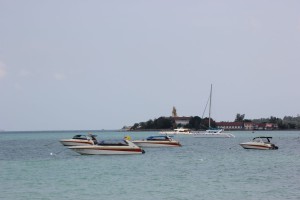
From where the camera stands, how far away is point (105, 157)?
61.2 meters

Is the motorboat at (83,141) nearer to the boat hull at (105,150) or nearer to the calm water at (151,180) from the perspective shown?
the boat hull at (105,150)

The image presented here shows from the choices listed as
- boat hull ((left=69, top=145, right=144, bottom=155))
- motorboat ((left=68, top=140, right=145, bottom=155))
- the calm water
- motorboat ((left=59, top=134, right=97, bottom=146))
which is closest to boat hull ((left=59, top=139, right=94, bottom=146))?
motorboat ((left=59, top=134, right=97, bottom=146))

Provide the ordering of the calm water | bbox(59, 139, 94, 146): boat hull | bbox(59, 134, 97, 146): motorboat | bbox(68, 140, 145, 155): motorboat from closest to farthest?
1. the calm water
2. bbox(68, 140, 145, 155): motorboat
3. bbox(59, 139, 94, 146): boat hull
4. bbox(59, 134, 97, 146): motorboat

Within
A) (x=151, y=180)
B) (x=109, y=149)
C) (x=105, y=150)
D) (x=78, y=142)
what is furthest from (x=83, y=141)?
(x=151, y=180)

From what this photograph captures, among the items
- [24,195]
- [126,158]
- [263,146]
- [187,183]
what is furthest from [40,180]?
[263,146]

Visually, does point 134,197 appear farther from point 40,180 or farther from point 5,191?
point 40,180

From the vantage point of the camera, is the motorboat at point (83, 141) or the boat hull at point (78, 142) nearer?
the boat hull at point (78, 142)

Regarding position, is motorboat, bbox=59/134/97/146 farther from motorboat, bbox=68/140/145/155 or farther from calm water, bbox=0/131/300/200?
calm water, bbox=0/131/300/200

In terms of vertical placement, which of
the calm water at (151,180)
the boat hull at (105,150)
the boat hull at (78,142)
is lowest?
the calm water at (151,180)

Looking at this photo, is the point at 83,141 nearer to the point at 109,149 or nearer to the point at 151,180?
the point at 109,149

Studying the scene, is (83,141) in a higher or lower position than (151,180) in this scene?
higher

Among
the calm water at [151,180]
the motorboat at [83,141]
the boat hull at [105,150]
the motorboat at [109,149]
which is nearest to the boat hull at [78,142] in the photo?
the motorboat at [83,141]

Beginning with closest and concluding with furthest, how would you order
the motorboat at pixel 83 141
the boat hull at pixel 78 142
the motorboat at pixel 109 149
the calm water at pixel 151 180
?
1. the calm water at pixel 151 180
2. the motorboat at pixel 109 149
3. the boat hull at pixel 78 142
4. the motorboat at pixel 83 141

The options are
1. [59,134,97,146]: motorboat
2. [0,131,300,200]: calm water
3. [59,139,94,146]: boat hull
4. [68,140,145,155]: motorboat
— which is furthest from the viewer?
[59,134,97,146]: motorboat
